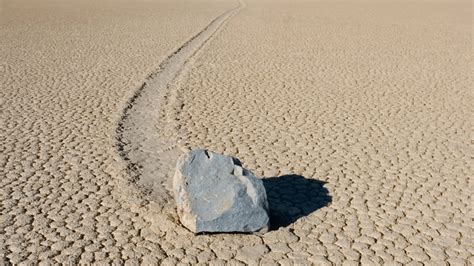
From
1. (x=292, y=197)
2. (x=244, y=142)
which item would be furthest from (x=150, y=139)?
(x=292, y=197)

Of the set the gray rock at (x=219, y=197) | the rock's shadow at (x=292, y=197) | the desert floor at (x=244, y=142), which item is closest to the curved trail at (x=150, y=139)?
the desert floor at (x=244, y=142)

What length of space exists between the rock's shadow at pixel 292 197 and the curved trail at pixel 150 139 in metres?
0.91

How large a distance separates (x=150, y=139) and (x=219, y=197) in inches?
95.4

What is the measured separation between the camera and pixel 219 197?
4.36 meters

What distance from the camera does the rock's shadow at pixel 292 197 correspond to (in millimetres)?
4718

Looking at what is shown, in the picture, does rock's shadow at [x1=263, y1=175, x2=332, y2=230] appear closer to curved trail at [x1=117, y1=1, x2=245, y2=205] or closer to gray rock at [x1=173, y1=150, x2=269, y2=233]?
gray rock at [x1=173, y1=150, x2=269, y2=233]

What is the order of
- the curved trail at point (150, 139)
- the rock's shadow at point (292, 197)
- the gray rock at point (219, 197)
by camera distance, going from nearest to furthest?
the gray rock at point (219, 197) → the rock's shadow at point (292, 197) → the curved trail at point (150, 139)

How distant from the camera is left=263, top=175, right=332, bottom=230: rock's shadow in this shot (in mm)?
4718

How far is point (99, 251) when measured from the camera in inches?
163

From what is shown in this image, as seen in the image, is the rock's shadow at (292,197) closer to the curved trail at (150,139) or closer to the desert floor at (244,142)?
the desert floor at (244,142)

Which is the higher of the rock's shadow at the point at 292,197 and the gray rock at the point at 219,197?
the gray rock at the point at 219,197

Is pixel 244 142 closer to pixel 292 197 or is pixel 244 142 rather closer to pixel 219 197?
pixel 292 197

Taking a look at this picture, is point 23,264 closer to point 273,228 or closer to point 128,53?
point 273,228

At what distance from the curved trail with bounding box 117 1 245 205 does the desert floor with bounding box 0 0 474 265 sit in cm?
3
